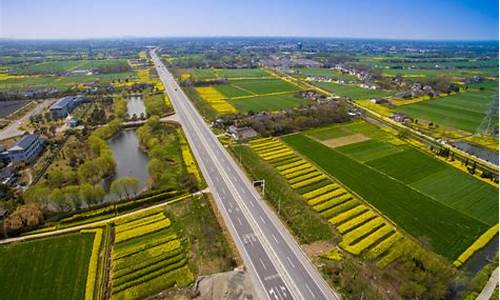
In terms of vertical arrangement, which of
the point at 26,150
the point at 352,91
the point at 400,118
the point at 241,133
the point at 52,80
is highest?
the point at 52,80

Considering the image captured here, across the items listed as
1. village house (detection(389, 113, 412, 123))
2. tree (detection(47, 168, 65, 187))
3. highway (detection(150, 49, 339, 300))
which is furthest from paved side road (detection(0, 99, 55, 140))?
village house (detection(389, 113, 412, 123))

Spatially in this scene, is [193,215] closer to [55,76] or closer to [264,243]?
[264,243]

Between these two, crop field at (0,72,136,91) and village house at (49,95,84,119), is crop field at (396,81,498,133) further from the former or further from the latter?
crop field at (0,72,136,91)

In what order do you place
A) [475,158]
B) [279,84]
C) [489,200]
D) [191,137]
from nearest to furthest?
[489,200] → [475,158] → [191,137] → [279,84]

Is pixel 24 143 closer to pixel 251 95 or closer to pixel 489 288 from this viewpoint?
pixel 251 95

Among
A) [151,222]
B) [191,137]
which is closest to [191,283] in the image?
[151,222]

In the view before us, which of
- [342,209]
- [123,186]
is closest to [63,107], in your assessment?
[123,186]
